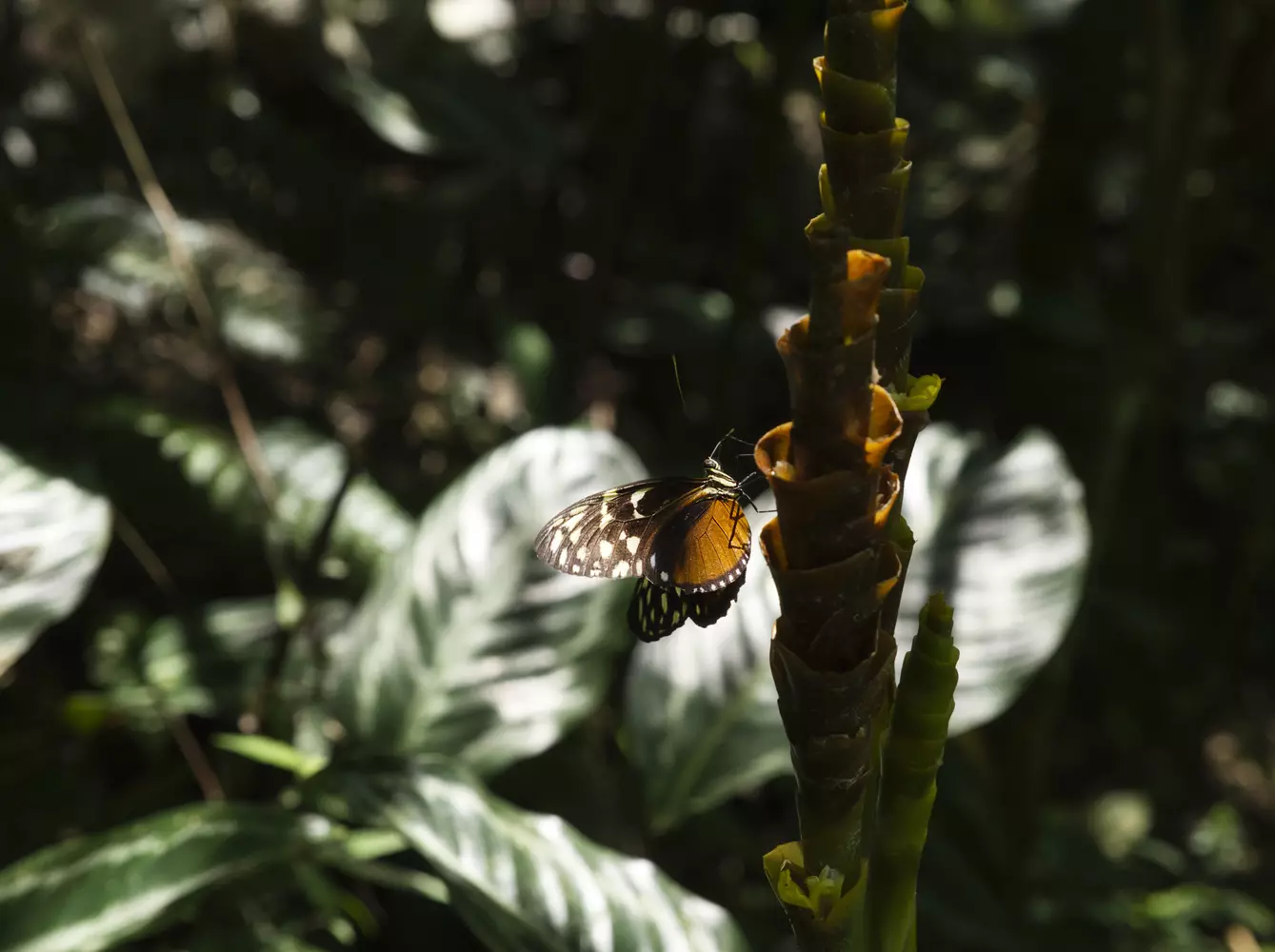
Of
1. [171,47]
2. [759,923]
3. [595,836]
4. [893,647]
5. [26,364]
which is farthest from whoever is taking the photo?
[171,47]

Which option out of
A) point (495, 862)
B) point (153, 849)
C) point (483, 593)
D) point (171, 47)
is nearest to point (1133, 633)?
point (483, 593)

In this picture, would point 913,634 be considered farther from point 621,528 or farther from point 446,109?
point 446,109

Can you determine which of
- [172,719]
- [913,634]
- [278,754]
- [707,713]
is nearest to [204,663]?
[172,719]

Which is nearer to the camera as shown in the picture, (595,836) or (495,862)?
(495,862)

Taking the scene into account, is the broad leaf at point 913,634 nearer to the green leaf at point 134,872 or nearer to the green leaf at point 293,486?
the green leaf at point 134,872

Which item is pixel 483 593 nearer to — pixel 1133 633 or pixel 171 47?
pixel 1133 633

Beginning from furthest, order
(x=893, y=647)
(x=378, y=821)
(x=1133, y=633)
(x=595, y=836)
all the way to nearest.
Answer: (x=1133, y=633), (x=595, y=836), (x=378, y=821), (x=893, y=647)
